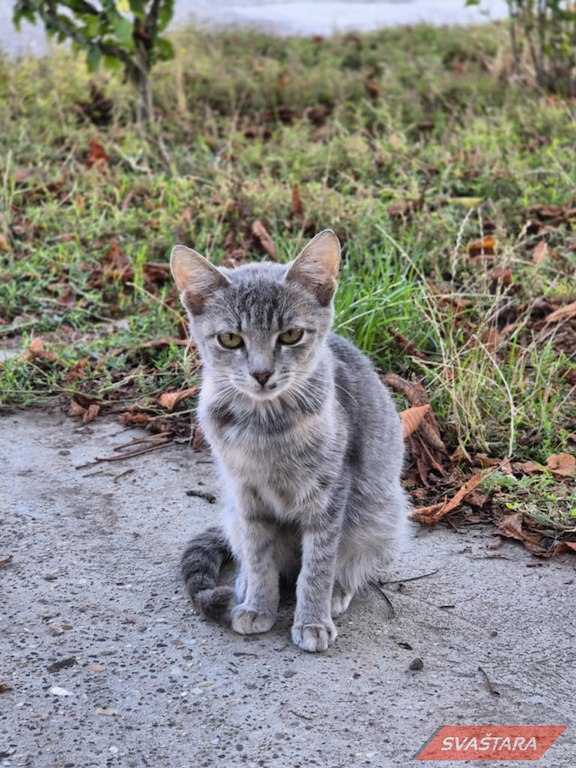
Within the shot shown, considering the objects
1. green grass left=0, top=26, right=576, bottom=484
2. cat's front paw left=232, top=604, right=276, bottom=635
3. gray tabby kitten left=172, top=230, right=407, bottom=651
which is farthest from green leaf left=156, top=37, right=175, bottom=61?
cat's front paw left=232, top=604, right=276, bottom=635

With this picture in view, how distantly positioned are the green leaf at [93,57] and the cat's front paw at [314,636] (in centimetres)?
499

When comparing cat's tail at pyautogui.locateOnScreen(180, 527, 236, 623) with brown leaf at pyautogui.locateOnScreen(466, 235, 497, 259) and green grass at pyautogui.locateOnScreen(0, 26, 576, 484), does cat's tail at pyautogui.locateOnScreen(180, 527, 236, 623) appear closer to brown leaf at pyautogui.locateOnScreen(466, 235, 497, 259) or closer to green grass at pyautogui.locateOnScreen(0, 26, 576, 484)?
green grass at pyautogui.locateOnScreen(0, 26, 576, 484)

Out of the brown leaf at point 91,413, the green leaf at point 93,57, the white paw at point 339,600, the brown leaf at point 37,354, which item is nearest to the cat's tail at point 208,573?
the white paw at point 339,600

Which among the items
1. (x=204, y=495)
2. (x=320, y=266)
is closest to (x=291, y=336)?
(x=320, y=266)

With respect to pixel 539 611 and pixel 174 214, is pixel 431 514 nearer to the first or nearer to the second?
pixel 539 611

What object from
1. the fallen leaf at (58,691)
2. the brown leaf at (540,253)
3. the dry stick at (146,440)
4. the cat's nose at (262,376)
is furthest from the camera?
the brown leaf at (540,253)

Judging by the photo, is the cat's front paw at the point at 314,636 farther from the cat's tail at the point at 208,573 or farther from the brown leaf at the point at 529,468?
the brown leaf at the point at 529,468

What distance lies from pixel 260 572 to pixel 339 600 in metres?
0.32

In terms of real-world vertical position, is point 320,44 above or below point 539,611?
above

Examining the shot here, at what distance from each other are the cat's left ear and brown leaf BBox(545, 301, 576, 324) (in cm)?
215

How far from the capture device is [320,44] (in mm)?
9859

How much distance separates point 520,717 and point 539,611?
0.66 meters

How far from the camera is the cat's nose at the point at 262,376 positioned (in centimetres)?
325

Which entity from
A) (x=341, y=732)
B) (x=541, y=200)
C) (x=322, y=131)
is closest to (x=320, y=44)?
(x=322, y=131)
